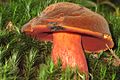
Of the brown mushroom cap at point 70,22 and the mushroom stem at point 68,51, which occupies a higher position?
the brown mushroom cap at point 70,22

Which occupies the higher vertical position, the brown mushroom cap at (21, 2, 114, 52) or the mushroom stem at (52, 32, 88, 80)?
the brown mushroom cap at (21, 2, 114, 52)

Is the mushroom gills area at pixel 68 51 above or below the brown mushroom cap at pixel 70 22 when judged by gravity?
below

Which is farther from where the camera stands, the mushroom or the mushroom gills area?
the mushroom gills area

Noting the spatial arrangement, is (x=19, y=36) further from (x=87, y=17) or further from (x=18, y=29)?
(x=87, y=17)

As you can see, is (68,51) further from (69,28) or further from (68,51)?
(69,28)

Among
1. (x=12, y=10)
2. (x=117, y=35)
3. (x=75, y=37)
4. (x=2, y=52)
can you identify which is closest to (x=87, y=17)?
(x=75, y=37)

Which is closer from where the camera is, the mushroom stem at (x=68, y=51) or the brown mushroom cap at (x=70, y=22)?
the brown mushroom cap at (x=70, y=22)

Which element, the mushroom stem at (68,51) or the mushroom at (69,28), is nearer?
the mushroom at (69,28)
